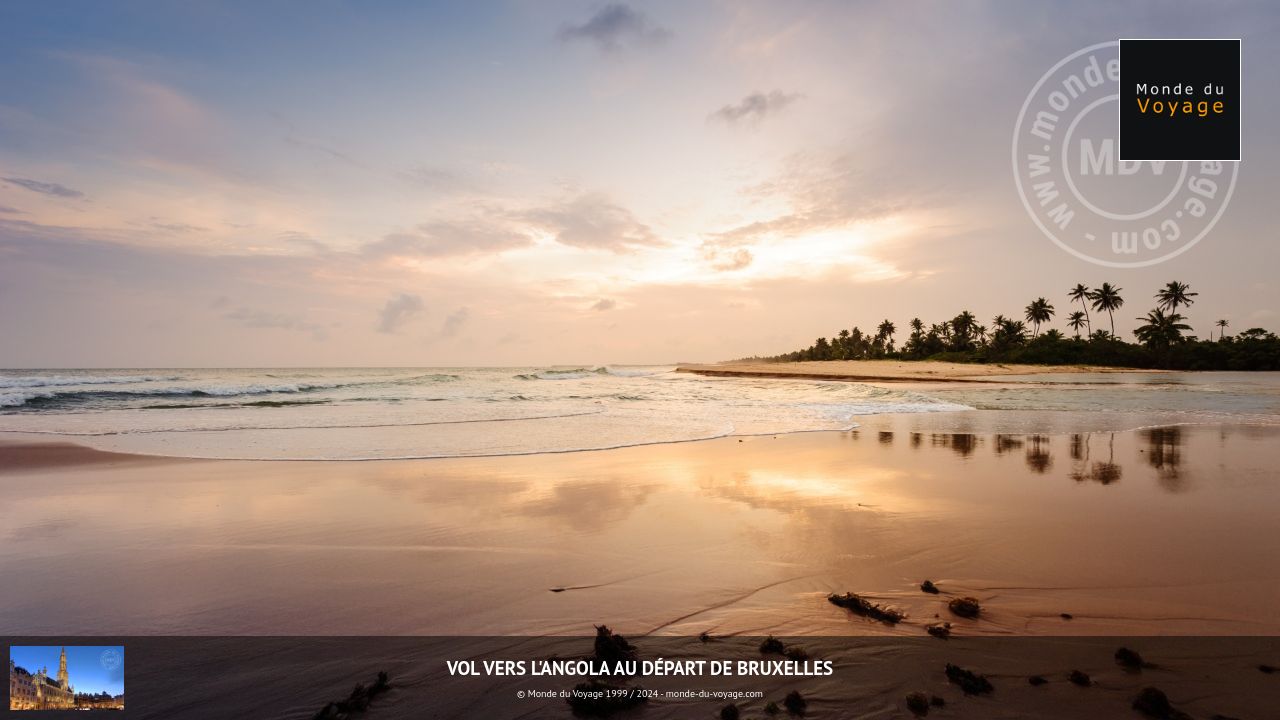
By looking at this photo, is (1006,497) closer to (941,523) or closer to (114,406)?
(941,523)

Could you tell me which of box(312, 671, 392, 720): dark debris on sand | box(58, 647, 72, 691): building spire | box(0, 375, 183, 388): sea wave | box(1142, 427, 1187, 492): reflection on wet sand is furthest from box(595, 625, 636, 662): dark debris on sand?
box(0, 375, 183, 388): sea wave

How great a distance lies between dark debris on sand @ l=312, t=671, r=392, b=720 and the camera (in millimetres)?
2639

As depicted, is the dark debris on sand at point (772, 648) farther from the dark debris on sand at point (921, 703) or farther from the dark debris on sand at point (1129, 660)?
the dark debris on sand at point (1129, 660)

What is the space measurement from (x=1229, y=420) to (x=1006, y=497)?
14.4 meters

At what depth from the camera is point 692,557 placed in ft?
15.5

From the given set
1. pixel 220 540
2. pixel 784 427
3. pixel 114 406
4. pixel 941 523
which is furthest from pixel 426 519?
pixel 114 406

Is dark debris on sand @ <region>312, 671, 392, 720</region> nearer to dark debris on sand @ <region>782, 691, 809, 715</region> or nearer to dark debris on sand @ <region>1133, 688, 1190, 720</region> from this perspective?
dark debris on sand @ <region>782, 691, 809, 715</region>

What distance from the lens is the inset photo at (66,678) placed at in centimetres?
295

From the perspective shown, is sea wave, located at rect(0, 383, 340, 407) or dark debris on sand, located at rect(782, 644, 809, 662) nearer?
dark debris on sand, located at rect(782, 644, 809, 662)

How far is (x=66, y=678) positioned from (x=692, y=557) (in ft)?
13.3

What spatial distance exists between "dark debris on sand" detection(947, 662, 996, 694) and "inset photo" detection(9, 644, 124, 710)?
4.32m

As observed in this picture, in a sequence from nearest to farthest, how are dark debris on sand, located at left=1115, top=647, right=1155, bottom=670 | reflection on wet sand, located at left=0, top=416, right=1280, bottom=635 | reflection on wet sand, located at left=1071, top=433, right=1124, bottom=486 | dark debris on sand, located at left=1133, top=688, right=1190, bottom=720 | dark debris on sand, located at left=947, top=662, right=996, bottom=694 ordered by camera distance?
dark debris on sand, located at left=1133, top=688, right=1190, bottom=720, dark debris on sand, located at left=947, top=662, right=996, bottom=694, dark debris on sand, located at left=1115, top=647, right=1155, bottom=670, reflection on wet sand, located at left=0, top=416, right=1280, bottom=635, reflection on wet sand, located at left=1071, top=433, right=1124, bottom=486

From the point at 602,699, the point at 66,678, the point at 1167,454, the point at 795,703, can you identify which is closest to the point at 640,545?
the point at 602,699

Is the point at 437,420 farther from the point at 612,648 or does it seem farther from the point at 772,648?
the point at 772,648
